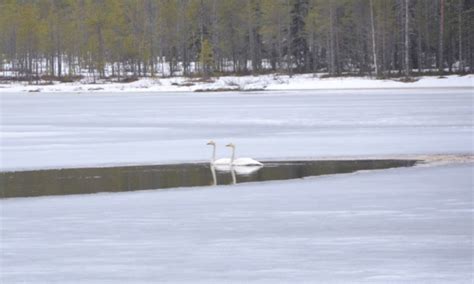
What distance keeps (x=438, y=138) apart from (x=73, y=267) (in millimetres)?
15777

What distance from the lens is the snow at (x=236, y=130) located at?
833 inches

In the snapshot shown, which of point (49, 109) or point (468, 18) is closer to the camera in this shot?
point (49, 109)

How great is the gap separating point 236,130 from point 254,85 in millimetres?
37064

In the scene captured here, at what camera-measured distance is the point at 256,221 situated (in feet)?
39.0

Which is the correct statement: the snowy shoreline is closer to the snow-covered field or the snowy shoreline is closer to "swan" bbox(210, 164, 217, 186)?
the snow-covered field

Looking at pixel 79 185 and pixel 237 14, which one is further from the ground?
pixel 237 14

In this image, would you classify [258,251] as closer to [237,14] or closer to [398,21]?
[398,21]

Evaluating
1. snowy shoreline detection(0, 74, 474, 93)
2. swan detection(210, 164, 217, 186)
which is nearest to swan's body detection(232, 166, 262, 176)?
swan detection(210, 164, 217, 186)

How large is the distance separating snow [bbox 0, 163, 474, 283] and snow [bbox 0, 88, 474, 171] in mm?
5551

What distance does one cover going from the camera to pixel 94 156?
21000mm

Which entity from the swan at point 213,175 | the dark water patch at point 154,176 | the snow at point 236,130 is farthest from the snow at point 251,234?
the snow at point 236,130

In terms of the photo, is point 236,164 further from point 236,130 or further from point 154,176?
point 236,130

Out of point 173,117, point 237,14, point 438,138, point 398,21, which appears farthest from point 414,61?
point 438,138

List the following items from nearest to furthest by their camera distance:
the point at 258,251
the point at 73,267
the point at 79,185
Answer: the point at 73,267, the point at 258,251, the point at 79,185
